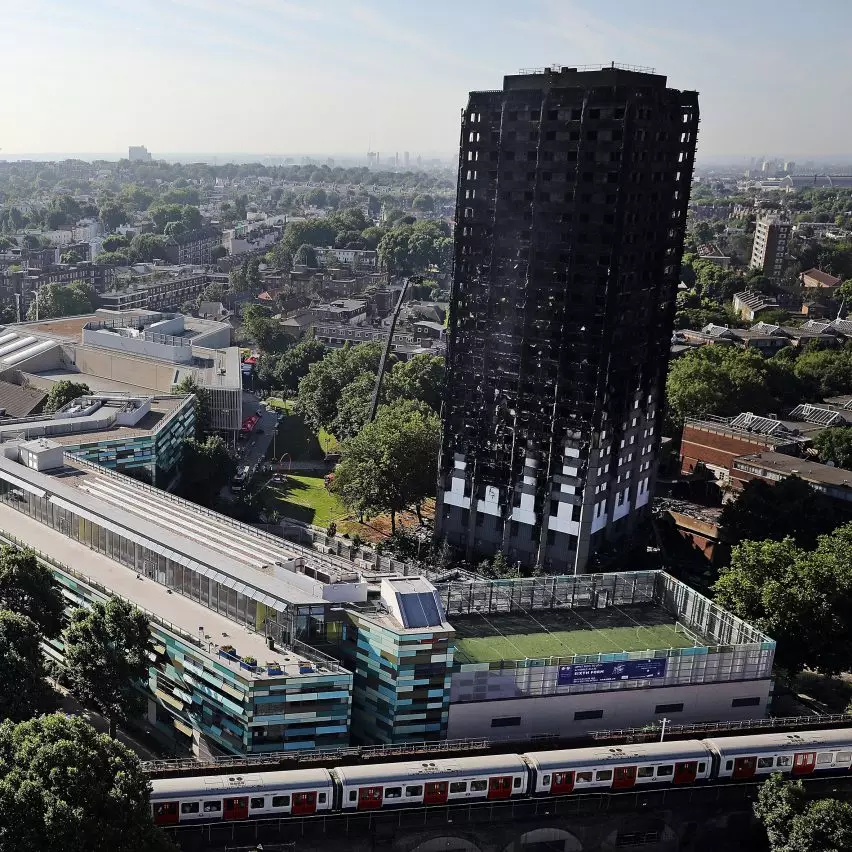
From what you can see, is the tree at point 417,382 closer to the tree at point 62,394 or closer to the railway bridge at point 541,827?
the tree at point 62,394

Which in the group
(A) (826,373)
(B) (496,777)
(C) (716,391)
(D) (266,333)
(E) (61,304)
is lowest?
(B) (496,777)

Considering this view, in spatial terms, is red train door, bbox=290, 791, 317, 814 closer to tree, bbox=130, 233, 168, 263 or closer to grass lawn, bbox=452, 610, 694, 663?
grass lawn, bbox=452, 610, 694, 663

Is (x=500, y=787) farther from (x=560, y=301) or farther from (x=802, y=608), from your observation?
(x=560, y=301)

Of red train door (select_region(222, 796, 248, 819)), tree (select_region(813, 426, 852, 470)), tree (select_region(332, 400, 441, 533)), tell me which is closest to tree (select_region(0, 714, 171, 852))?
red train door (select_region(222, 796, 248, 819))

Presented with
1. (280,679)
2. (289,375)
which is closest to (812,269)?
(289,375)

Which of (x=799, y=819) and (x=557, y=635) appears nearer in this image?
(x=799, y=819)

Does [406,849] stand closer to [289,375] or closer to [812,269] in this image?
[289,375]

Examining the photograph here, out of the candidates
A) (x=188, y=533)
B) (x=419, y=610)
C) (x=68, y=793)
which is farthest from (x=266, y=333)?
(x=68, y=793)
